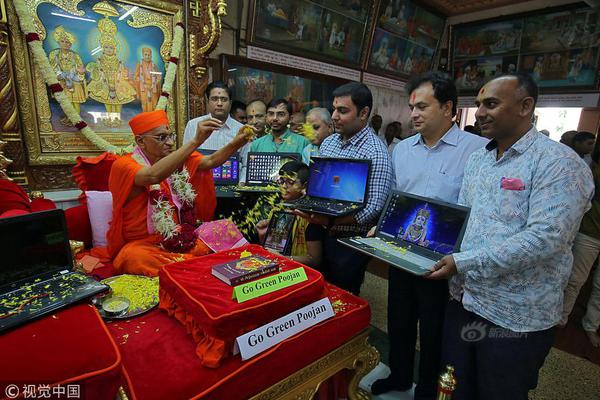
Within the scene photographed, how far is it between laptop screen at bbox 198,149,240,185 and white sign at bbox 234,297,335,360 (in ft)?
7.07

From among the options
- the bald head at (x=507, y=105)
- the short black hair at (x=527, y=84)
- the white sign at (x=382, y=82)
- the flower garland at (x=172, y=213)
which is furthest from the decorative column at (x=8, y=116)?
the white sign at (x=382, y=82)

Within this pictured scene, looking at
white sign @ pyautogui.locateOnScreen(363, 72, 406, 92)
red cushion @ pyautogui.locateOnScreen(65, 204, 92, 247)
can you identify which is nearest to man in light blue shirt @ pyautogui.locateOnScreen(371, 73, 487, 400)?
red cushion @ pyautogui.locateOnScreen(65, 204, 92, 247)

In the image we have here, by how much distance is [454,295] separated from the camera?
1.54 meters

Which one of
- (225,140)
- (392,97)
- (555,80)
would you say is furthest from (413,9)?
(225,140)

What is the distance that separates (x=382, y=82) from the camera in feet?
22.5

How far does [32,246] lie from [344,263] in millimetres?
1639

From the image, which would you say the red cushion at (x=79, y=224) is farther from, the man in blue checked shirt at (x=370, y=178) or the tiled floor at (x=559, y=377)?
the tiled floor at (x=559, y=377)

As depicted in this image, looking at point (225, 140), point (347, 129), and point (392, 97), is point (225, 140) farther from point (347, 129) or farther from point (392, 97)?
point (392, 97)

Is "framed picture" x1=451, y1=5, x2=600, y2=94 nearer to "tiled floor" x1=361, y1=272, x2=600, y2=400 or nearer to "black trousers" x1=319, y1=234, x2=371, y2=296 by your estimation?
"tiled floor" x1=361, y1=272, x2=600, y2=400

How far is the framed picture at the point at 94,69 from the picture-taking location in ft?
9.57

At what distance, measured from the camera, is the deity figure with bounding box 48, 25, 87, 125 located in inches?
117

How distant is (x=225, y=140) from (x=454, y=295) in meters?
3.04
